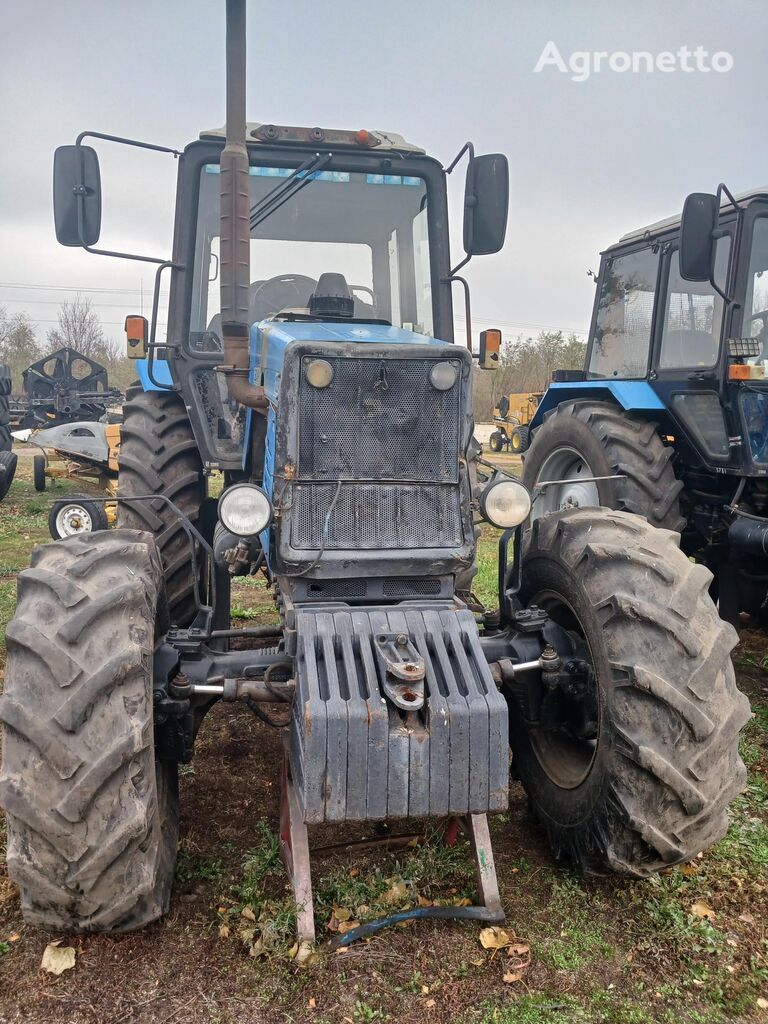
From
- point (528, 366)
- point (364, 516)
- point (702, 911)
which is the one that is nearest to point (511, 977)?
point (702, 911)

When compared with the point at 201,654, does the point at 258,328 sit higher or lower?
higher

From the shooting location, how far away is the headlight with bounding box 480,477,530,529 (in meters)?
3.09

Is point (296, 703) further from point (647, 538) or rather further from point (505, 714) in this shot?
point (647, 538)

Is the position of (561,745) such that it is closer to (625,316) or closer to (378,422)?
(378,422)

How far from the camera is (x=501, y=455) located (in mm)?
22594

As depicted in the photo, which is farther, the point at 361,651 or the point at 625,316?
the point at 625,316

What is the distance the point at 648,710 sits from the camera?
8.94ft

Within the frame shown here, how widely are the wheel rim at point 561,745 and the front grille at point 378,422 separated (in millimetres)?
803

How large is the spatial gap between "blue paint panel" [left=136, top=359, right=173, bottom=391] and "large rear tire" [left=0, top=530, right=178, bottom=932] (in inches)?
91.0

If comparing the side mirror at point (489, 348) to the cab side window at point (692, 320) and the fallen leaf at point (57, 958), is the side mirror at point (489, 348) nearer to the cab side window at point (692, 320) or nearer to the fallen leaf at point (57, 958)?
the cab side window at point (692, 320)

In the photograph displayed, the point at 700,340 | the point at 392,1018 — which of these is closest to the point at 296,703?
the point at 392,1018

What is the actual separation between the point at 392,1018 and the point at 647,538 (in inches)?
70.6

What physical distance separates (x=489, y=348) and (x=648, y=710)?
102 inches

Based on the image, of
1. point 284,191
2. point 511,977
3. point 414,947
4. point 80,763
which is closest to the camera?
point 80,763
